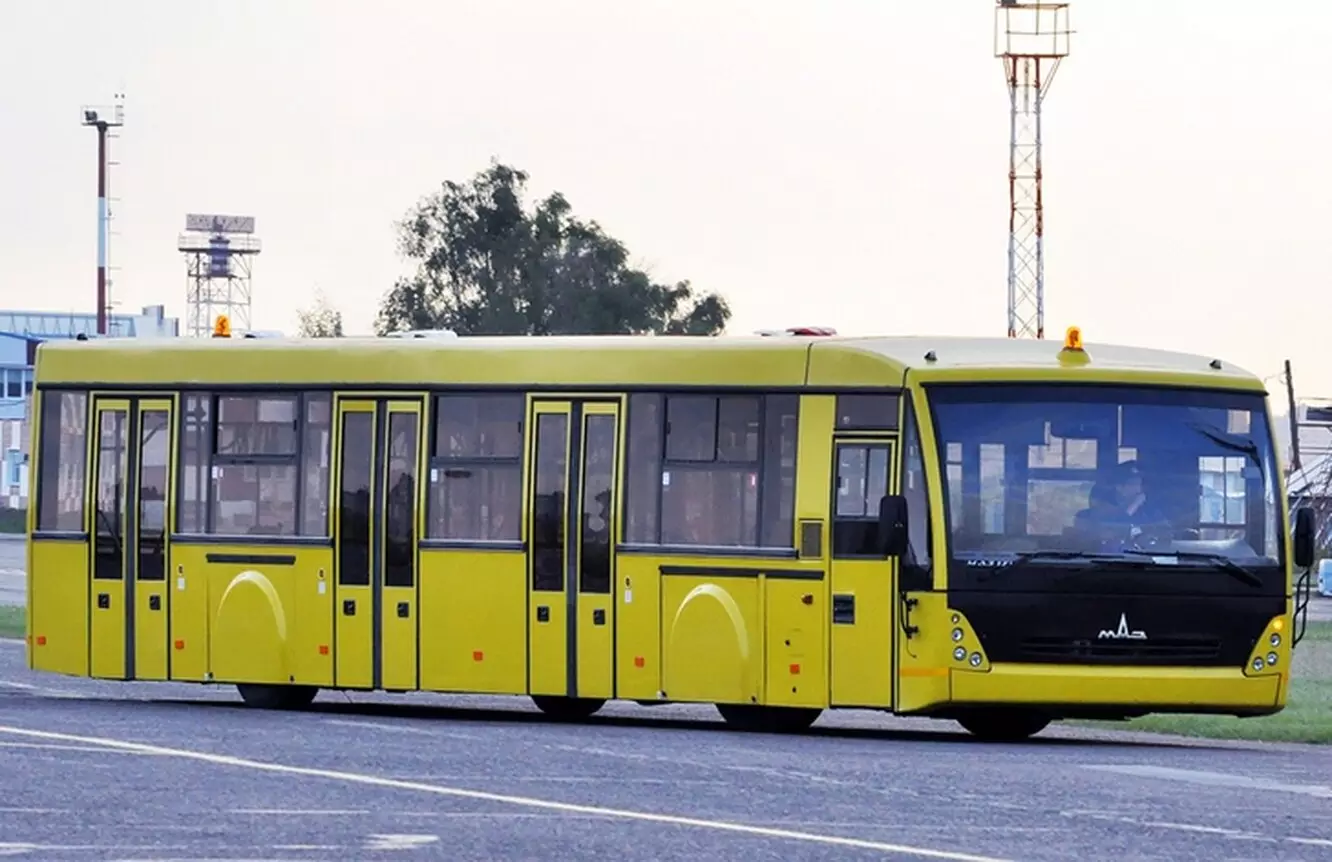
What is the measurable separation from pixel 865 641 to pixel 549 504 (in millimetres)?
2787

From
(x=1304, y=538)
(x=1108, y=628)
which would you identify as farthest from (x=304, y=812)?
(x=1304, y=538)

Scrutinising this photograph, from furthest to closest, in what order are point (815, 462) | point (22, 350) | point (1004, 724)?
1. point (22, 350)
2. point (1004, 724)
3. point (815, 462)

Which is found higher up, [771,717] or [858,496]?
[858,496]

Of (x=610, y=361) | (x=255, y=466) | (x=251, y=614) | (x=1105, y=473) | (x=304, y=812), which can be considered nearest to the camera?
(x=304, y=812)

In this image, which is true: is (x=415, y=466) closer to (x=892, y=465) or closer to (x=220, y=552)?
(x=220, y=552)

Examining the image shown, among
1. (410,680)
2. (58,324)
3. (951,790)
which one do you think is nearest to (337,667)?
(410,680)

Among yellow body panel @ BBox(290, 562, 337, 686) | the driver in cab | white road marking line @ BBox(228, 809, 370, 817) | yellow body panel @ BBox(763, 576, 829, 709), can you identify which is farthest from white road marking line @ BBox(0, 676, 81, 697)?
white road marking line @ BBox(228, 809, 370, 817)

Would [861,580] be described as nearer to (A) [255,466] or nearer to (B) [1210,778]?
(B) [1210,778]

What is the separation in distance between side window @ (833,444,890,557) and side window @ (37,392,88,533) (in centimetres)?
676

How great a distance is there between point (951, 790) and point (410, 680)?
7.68 meters

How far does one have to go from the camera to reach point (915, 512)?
71.4 feet

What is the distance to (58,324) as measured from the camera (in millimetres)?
169500

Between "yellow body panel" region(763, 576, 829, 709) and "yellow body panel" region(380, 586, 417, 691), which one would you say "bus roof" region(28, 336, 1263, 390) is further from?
"yellow body panel" region(380, 586, 417, 691)

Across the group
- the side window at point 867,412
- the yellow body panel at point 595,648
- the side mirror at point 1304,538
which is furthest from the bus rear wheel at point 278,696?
the side mirror at point 1304,538
